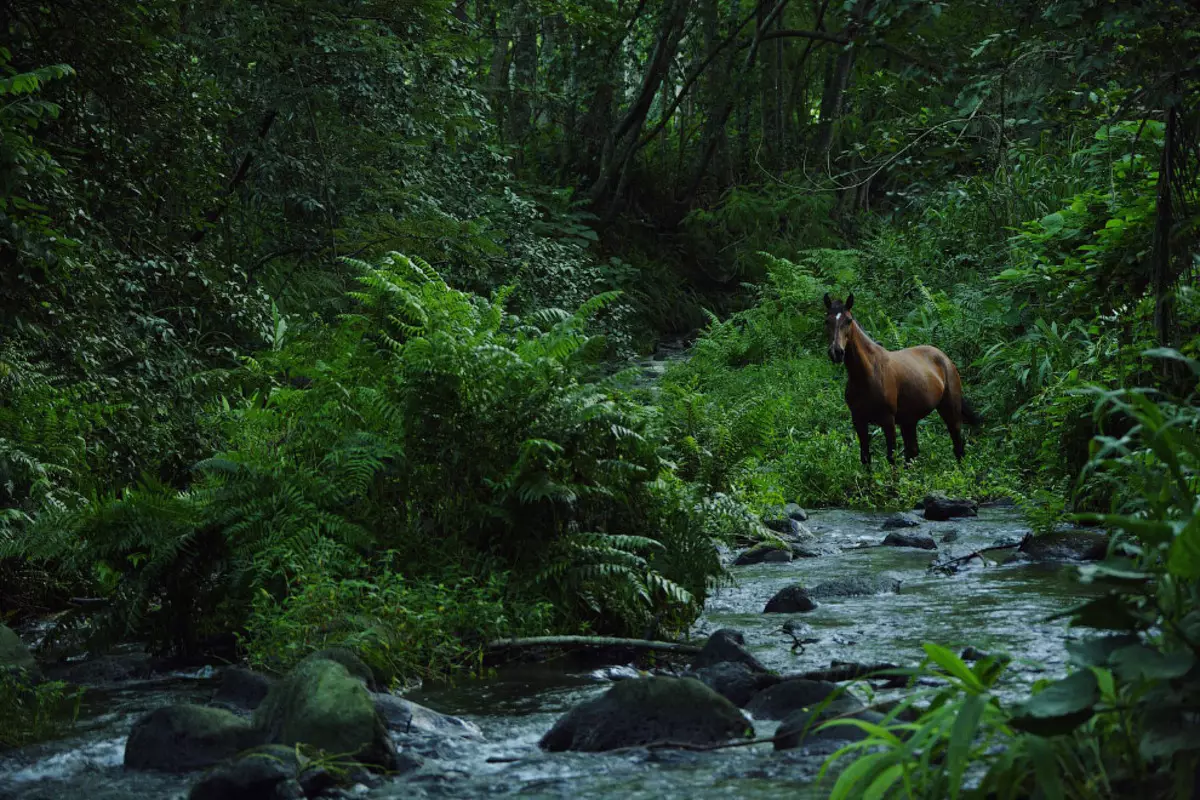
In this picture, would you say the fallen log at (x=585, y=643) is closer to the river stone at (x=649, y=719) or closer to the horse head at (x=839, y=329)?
the river stone at (x=649, y=719)

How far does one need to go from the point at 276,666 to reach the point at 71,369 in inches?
121

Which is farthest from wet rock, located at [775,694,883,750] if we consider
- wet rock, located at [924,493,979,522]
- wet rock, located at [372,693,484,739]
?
wet rock, located at [924,493,979,522]

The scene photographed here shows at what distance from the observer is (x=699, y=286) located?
2850 cm

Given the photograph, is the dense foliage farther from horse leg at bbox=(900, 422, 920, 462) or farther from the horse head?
the horse head

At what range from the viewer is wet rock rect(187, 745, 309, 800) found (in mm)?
3801

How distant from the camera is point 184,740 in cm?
436

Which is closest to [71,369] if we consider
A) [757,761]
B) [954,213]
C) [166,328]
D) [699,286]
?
[166,328]

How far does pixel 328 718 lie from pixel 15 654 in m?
2.34

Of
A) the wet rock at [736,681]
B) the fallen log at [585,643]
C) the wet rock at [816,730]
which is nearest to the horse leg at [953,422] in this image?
the fallen log at [585,643]

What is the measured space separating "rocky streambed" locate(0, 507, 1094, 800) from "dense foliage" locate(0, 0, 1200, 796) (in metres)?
0.38

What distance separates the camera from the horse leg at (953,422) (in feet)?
46.6

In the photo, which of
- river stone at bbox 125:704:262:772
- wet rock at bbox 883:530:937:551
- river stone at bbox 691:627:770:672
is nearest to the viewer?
river stone at bbox 125:704:262:772

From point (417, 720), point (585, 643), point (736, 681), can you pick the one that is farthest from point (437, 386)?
point (736, 681)

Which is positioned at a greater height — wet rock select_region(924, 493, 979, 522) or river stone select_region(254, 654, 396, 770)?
river stone select_region(254, 654, 396, 770)
